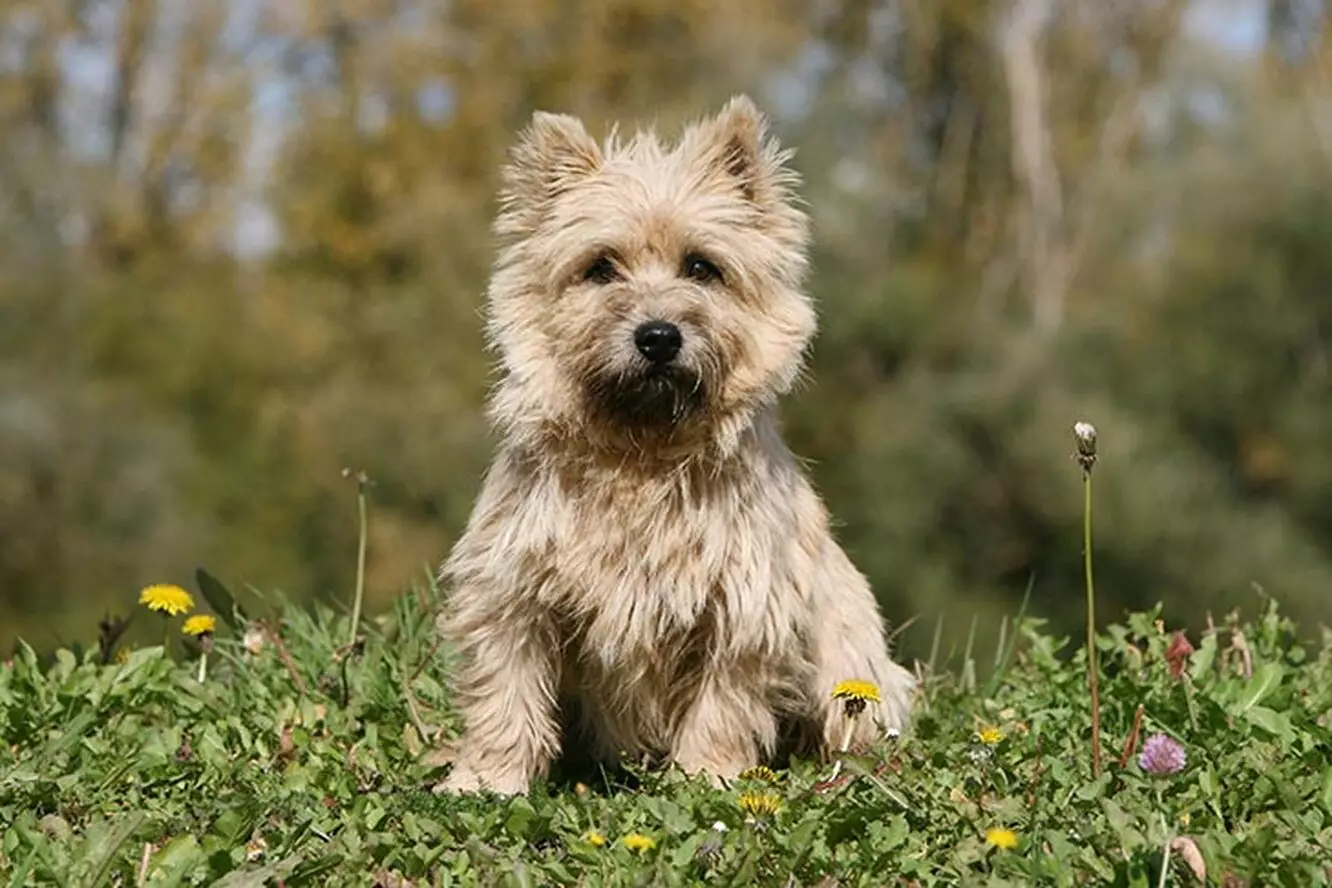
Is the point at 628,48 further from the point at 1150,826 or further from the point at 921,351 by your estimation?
the point at 1150,826

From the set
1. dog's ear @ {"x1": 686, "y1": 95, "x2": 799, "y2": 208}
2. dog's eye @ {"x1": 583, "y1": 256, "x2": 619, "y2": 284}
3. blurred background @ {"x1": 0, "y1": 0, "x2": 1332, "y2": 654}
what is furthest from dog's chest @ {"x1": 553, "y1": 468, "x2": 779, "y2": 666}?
blurred background @ {"x1": 0, "y1": 0, "x2": 1332, "y2": 654}

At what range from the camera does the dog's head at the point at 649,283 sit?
5.22m

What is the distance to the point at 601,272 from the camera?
18.1ft

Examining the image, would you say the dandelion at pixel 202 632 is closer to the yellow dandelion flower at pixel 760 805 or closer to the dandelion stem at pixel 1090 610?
the yellow dandelion flower at pixel 760 805

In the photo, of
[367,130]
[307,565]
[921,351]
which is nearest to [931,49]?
[921,351]

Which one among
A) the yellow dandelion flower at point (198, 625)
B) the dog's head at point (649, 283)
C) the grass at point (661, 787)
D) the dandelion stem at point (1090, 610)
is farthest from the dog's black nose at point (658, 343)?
the yellow dandelion flower at point (198, 625)

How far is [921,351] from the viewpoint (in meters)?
27.9

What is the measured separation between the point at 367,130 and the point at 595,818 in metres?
31.8

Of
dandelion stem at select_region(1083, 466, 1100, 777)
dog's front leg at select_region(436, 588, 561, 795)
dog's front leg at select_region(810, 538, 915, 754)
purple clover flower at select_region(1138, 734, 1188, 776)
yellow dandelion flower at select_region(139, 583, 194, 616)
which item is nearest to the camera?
dandelion stem at select_region(1083, 466, 1100, 777)

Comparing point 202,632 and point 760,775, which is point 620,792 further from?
point 202,632

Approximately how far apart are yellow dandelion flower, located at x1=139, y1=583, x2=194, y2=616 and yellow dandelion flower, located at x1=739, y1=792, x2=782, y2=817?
226cm

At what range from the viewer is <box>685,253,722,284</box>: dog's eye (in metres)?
5.53

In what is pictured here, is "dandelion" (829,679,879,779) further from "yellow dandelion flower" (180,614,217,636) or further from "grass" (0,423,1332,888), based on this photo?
"yellow dandelion flower" (180,614,217,636)

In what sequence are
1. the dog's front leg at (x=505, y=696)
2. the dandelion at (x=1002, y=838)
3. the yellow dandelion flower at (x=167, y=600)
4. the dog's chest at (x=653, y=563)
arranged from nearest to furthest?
1. the dandelion at (x=1002, y=838)
2. the dog's chest at (x=653, y=563)
3. the dog's front leg at (x=505, y=696)
4. the yellow dandelion flower at (x=167, y=600)
